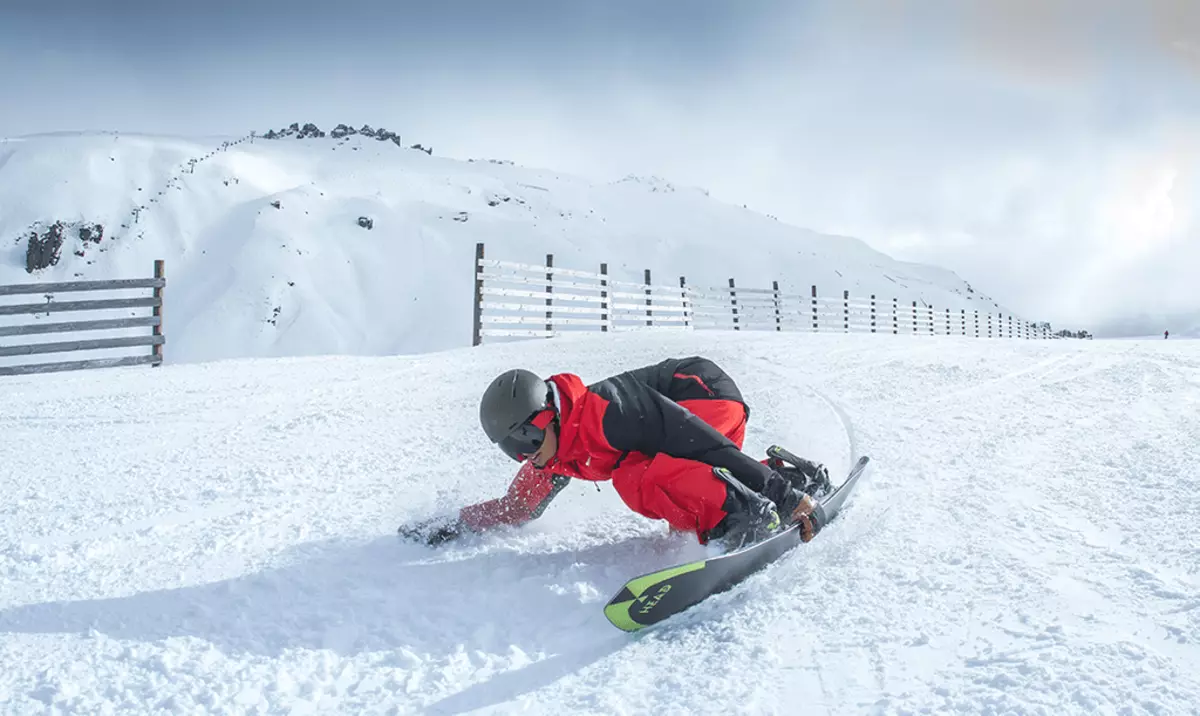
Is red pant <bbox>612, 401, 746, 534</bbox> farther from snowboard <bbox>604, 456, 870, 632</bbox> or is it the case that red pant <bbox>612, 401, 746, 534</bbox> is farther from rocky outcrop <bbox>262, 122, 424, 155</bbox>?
rocky outcrop <bbox>262, 122, 424, 155</bbox>

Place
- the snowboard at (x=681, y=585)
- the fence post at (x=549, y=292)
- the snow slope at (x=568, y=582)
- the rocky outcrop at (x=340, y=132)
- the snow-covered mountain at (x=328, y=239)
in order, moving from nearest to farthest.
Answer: the snow slope at (x=568, y=582), the snowboard at (x=681, y=585), the fence post at (x=549, y=292), the snow-covered mountain at (x=328, y=239), the rocky outcrop at (x=340, y=132)

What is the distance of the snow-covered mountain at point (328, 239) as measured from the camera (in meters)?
34.9

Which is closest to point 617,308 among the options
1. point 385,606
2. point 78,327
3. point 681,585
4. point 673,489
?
point 78,327

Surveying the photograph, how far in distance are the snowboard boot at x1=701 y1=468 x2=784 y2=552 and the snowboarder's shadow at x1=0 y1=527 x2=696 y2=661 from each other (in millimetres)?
346

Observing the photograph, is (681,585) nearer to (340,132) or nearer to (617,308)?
(617,308)

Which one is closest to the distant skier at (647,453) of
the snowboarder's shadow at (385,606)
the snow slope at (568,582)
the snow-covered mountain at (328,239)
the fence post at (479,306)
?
Result: the snow slope at (568,582)

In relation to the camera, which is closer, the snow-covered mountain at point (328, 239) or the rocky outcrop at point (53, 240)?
the snow-covered mountain at point (328, 239)

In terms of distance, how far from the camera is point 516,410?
263cm

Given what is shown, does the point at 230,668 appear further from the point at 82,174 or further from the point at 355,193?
the point at 82,174

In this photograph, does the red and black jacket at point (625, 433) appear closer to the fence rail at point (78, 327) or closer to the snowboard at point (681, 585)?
the snowboard at point (681, 585)

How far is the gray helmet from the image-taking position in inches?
104

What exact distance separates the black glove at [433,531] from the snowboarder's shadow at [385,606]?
0.06 metres

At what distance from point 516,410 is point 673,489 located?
2.13ft

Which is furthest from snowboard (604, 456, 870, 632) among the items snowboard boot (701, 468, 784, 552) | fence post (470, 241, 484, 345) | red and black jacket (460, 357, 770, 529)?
fence post (470, 241, 484, 345)
